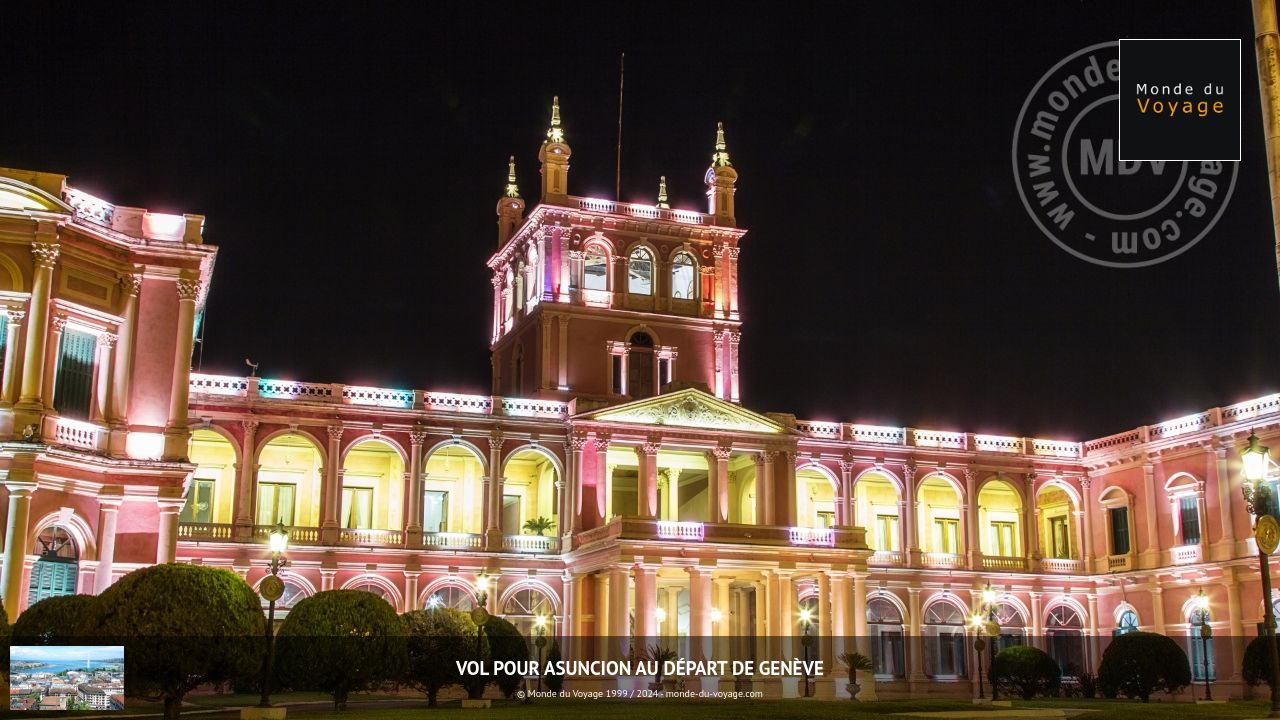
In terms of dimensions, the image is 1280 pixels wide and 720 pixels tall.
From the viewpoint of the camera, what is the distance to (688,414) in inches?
2004

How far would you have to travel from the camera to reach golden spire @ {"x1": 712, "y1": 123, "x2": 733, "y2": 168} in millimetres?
58469

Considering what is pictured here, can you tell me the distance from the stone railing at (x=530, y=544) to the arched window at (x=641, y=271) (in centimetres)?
1143

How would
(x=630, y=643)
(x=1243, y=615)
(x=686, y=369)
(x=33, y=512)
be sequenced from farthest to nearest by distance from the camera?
(x=686, y=369) → (x=1243, y=615) → (x=630, y=643) → (x=33, y=512)

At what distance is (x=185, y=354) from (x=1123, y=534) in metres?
38.6

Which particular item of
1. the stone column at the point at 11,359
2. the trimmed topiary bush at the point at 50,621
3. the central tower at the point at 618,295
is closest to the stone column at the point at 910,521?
the central tower at the point at 618,295

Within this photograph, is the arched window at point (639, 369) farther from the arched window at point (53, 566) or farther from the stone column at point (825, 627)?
the arched window at point (53, 566)

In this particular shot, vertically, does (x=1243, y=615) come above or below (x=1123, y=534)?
below

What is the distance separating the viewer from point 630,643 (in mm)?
44969

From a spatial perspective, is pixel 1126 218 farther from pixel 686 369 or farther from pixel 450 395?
pixel 450 395

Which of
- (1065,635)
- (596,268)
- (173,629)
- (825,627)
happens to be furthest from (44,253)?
(1065,635)

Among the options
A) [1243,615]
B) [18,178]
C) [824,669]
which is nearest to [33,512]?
[18,178]

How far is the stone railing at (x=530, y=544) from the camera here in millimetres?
50438

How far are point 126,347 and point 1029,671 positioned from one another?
31411 millimetres

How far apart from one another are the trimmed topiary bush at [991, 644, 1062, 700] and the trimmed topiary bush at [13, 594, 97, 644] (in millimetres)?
32027
